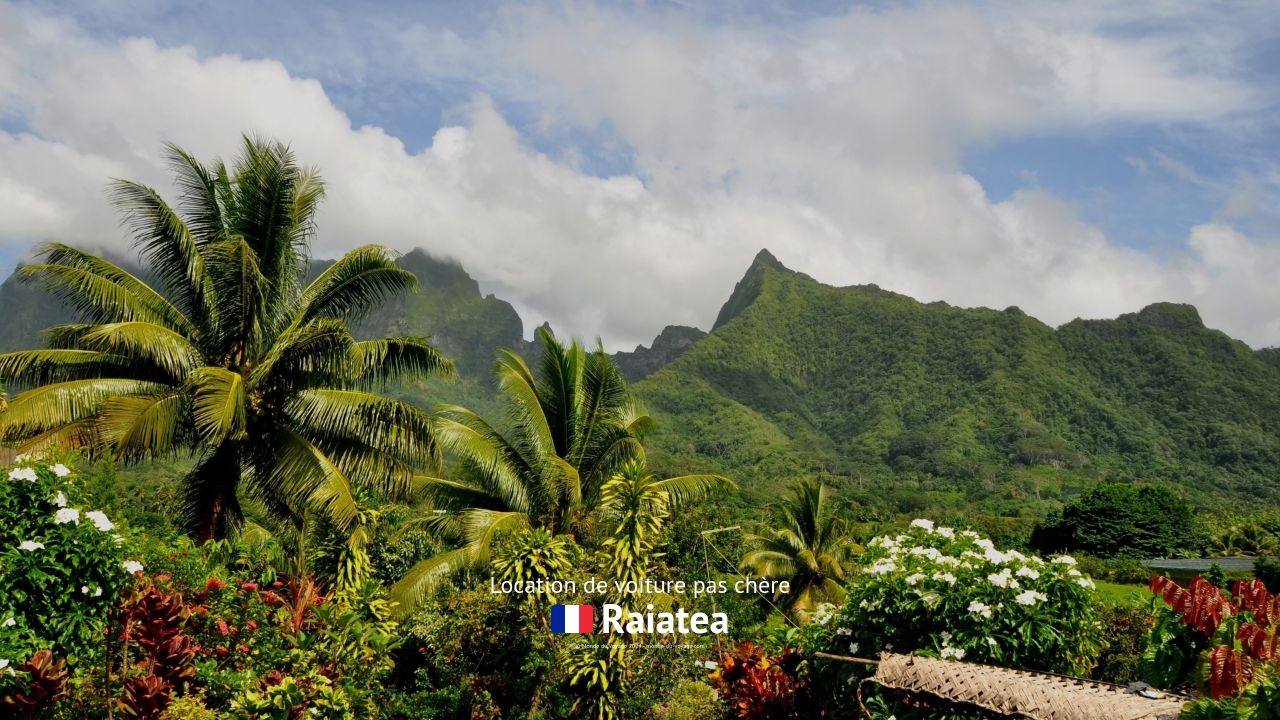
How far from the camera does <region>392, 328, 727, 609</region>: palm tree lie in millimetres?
12062

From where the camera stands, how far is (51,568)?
5184mm

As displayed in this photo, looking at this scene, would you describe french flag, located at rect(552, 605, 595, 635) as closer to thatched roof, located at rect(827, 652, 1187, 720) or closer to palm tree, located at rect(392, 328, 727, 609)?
palm tree, located at rect(392, 328, 727, 609)

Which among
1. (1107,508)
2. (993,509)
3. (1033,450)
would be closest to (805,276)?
(1033,450)

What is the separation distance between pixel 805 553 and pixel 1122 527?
33430mm

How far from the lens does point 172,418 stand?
29.7 feet

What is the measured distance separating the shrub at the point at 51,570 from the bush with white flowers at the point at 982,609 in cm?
548

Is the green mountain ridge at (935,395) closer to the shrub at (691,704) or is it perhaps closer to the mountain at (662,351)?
the mountain at (662,351)

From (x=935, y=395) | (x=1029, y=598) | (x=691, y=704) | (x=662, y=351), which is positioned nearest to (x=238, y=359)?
(x=691, y=704)

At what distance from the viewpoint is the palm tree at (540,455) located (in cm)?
1206

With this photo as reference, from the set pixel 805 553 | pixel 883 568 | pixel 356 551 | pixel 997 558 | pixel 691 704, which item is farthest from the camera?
pixel 805 553

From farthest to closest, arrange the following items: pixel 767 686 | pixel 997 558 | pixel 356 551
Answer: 1. pixel 356 551
2. pixel 767 686
3. pixel 997 558

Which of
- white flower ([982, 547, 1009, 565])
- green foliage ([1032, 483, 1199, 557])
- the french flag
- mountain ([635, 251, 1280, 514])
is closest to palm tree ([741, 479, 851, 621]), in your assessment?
the french flag

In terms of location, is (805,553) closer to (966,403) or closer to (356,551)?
(356,551)

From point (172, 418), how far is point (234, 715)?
483 cm
